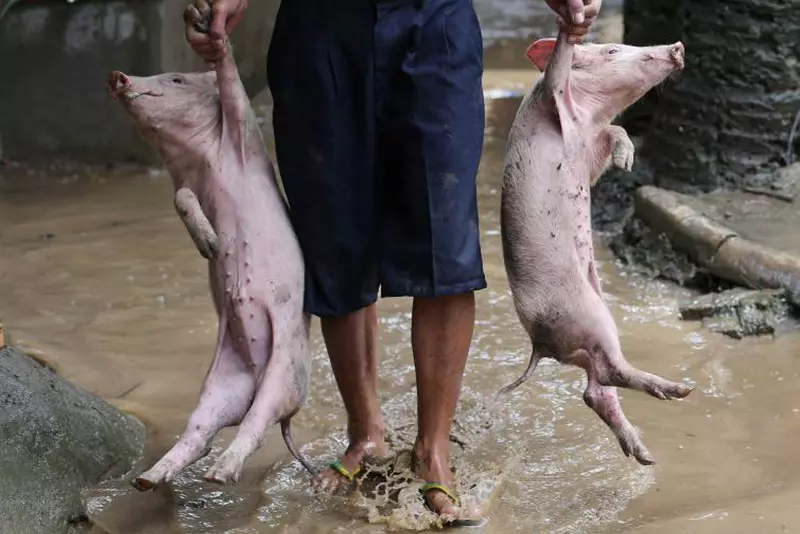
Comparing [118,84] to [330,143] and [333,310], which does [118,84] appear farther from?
[333,310]

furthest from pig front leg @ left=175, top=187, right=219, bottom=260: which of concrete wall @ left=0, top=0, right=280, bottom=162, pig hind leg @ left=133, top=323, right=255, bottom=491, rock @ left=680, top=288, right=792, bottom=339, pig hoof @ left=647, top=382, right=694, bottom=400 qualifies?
concrete wall @ left=0, top=0, right=280, bottom=162

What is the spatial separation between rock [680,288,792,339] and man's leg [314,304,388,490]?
161 centimetres

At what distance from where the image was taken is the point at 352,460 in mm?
3180

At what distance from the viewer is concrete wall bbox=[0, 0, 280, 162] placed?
639cm

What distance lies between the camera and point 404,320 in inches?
175

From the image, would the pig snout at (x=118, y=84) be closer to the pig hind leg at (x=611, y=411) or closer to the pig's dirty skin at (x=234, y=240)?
the pig's dirty skin at (x=234, y=240)

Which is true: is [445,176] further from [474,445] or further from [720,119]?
[720,119]

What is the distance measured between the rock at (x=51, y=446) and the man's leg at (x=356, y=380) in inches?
Answer: 25.6

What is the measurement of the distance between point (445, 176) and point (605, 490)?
0.98 meters

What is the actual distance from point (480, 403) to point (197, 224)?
49.6 inches

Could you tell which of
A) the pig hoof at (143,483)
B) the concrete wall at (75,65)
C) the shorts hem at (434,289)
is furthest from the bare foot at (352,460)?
the concrete wall at (75,65)

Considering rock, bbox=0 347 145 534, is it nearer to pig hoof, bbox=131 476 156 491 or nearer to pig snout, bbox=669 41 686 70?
pig hoof, bbox=131 476 156 491

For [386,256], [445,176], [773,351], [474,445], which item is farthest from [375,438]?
[773,351]

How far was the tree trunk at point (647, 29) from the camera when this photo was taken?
5.69 metres
